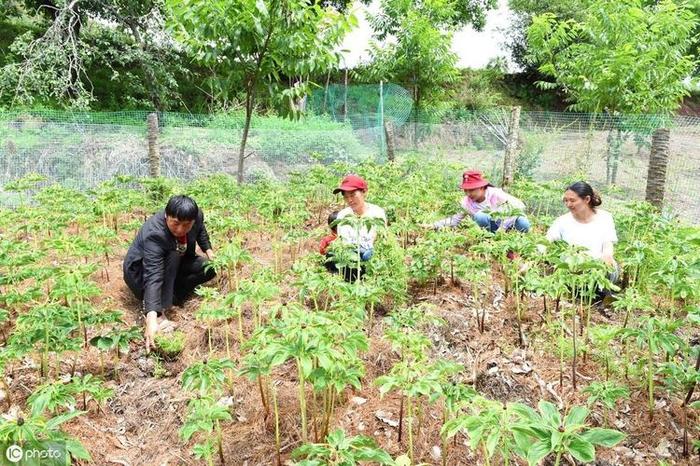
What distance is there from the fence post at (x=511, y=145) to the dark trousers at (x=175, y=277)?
5365 millimetres

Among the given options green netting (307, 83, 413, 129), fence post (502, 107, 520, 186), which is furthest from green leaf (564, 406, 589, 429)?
green netting (307, 83, 413, 129)

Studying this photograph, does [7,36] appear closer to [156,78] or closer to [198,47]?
[156,78]

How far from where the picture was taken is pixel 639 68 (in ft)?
26.3

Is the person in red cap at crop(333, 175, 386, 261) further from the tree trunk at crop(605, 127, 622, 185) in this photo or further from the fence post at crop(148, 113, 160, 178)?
the fence post at crop(148, 113, 160, 178)

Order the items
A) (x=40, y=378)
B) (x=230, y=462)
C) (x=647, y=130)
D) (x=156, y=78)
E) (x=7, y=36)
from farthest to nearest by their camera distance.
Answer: (x=7, y=36) → (x=156, y=78) → (x=647, y=130) → (x=40, y=378) → (x=230, y=462)

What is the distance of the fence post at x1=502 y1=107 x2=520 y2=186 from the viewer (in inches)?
324

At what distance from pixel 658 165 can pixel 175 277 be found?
6.00 metres

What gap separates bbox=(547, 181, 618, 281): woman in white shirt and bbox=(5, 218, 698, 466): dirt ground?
903mm

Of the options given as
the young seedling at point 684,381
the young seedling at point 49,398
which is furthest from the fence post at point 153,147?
the young seedling at point 684,381

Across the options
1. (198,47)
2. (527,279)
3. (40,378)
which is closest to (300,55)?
(198,47)

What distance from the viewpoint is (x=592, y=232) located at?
454 centimetres

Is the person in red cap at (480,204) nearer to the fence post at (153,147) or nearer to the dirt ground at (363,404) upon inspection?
the dirt ground at (363,404)

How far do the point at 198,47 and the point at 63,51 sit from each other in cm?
633

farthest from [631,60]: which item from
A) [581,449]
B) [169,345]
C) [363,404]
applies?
[581,449]
